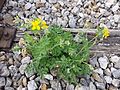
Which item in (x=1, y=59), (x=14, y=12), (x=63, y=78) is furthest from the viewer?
(x=14, y=12)

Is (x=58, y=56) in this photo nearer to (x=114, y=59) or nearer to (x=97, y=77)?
(x=97, y=77)

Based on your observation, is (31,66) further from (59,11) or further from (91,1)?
(91,1)

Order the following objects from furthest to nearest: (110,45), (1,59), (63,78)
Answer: (110,45)
(1,59)
(63,78)


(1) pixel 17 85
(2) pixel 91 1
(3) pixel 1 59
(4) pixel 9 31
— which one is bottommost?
(1) pixel 17 85

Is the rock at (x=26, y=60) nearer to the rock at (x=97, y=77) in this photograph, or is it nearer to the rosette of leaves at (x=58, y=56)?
the rosette of leaves at (x=58, y=56)

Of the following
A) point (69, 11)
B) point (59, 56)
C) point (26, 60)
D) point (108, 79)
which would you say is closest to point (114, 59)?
point (108, 79)

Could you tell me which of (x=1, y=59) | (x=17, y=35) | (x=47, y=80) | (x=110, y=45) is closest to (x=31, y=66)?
(x=47, y=80)
